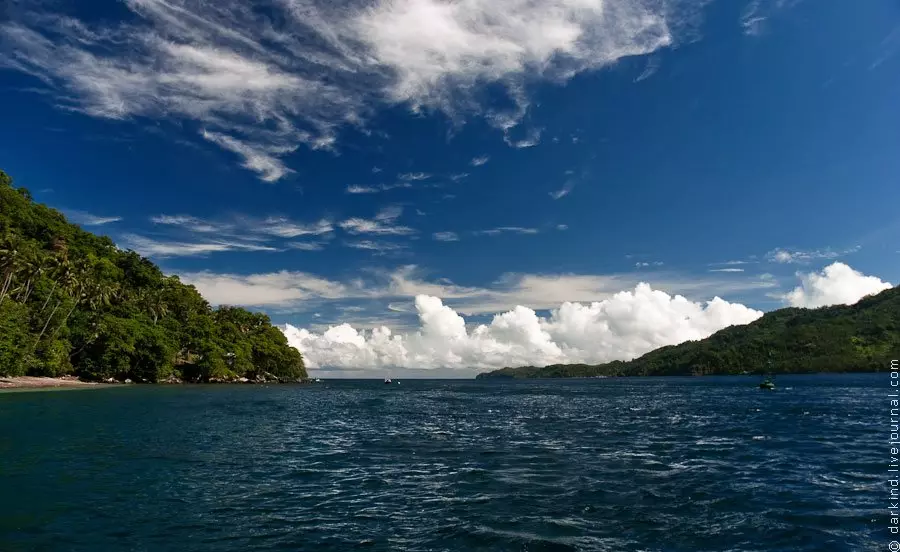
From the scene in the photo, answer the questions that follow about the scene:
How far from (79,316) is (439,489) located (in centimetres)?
15279

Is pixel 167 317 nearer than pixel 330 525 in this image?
No

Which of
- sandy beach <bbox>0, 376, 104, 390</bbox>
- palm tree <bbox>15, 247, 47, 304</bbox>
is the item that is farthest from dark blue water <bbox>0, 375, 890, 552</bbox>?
palm tree <bbox>15, 247, 47, 304</bbox>

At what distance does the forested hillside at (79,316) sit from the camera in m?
108

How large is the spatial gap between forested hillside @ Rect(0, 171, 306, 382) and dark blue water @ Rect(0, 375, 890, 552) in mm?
85682

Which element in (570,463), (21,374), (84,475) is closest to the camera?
(84,475)

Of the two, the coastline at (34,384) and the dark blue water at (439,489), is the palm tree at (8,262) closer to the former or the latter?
the coastline at (34,384)

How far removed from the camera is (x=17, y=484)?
22.7 metres

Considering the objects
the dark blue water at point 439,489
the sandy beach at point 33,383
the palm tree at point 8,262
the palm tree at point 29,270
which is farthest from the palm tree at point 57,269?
the dark blue water at point 439,489

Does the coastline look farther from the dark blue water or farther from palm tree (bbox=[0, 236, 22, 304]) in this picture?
the dark blue water

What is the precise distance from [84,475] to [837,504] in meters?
35.9

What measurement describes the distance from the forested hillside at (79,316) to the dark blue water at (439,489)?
85.7 metres

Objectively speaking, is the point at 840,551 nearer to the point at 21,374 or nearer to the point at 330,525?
the point at 330,525

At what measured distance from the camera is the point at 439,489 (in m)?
23.8

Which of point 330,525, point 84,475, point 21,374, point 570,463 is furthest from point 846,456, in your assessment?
point 21,374
